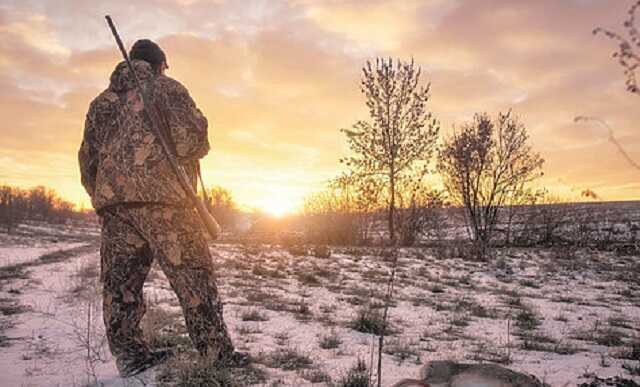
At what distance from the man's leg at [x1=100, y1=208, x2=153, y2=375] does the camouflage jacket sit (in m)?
0.19

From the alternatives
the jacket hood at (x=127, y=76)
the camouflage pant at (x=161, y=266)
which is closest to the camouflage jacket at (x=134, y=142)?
the jacket hood at (x=127, y=76)

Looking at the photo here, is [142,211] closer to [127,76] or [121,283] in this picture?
[121,283]

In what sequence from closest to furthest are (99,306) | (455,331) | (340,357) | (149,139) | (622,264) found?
(149,139) → (340,357) → (455,331) → (99,306) → (622,264)

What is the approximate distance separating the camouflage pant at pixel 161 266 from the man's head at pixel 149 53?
1088 millimetres

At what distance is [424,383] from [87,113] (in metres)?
2.71

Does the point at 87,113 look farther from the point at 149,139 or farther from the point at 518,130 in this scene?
the point at 518,130

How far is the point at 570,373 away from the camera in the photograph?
328 centimetres

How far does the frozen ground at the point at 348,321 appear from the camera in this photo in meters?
3.37

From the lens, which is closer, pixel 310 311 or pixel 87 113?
pixel 87 113

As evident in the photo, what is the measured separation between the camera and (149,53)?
10.5 feet

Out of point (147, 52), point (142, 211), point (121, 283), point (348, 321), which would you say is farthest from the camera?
point (348, 321)

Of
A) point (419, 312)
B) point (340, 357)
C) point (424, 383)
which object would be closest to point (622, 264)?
point (419, 312)

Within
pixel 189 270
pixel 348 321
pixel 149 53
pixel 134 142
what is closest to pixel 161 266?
pixel 189 270

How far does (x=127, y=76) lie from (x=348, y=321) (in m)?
3.39
